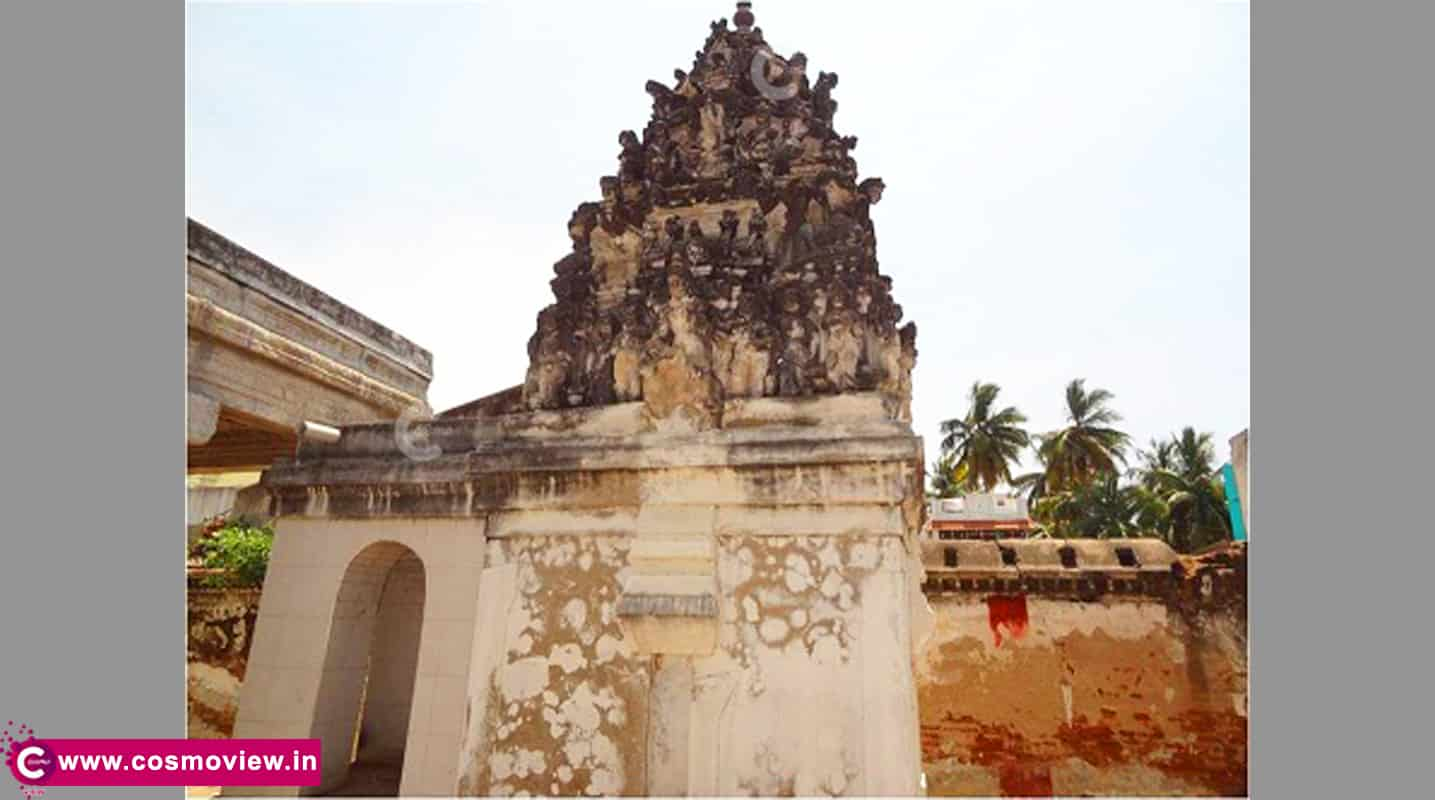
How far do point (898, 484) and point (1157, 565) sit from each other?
1146cm

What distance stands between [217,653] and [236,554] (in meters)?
1.68

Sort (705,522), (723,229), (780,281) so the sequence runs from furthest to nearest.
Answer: (723,229)
(780,281)
(705,522)

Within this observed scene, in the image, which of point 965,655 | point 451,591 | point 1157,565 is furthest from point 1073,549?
point 451,591

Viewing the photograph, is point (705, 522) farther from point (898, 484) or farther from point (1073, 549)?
point (1073, 549)

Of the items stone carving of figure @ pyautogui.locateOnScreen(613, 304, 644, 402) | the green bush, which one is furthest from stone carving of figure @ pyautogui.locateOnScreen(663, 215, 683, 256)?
the green bush

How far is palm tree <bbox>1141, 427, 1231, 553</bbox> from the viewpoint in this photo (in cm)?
2581

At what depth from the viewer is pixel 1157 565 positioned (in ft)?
45.4

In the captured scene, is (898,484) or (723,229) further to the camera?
(723,229)

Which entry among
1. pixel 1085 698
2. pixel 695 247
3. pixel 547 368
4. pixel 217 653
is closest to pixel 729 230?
pixel 695 247

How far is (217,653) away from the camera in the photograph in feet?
39.7

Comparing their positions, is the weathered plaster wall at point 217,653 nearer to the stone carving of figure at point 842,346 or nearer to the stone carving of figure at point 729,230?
the stone carving of figure at point 729,230

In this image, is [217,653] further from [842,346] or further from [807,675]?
[842,346]

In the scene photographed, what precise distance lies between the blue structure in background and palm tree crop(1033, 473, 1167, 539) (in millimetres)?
2210
